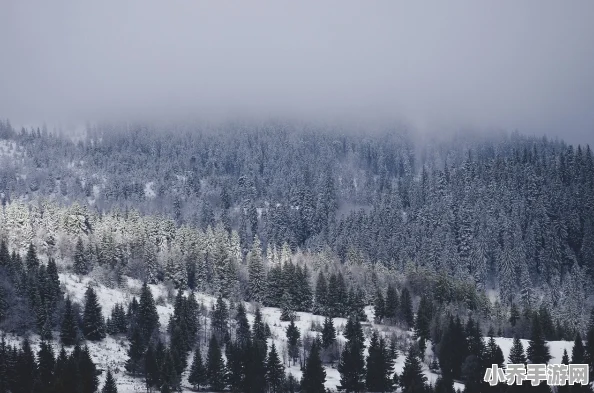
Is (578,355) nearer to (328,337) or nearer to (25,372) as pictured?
(328,337)

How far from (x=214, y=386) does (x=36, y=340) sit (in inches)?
1317

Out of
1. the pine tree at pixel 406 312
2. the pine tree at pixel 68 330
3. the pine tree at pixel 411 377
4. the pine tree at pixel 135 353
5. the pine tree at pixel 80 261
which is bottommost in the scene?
the pine tree at pixel 406 312

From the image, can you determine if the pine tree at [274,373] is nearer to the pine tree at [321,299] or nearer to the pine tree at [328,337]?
the pine tree at [328,337]

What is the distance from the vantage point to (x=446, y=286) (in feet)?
547

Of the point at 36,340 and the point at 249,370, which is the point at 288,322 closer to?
the point at 249,370

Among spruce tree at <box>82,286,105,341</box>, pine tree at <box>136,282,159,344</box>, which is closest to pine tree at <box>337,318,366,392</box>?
pine tree at <box>136,282,159,344</box>

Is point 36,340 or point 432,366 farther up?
point 36,340

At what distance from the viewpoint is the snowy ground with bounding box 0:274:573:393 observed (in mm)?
108625

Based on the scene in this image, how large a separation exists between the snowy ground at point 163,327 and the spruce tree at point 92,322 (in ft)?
5.76

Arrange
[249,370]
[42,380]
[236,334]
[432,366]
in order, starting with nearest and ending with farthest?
[42,380] → [249,370] → [432,366] → [236,334]

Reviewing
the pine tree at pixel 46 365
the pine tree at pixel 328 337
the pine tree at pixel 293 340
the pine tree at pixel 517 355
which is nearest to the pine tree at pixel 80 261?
the pine tree at pixel 46 365

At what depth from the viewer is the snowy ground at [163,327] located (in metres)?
109

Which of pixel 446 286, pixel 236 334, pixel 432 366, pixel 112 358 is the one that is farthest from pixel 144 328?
pixel 446 286

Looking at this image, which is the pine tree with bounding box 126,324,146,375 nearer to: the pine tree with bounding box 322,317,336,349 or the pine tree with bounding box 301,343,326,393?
the pine tree with bounding box 301,343,326,393
